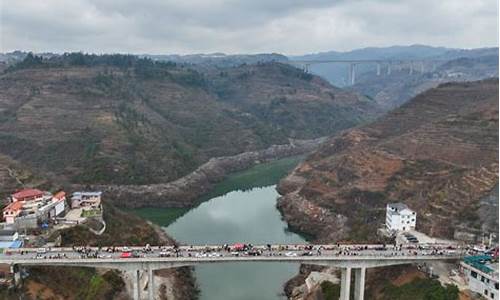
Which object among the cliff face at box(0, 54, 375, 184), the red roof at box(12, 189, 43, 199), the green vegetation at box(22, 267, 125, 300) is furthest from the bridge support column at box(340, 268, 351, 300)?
the cliff face at box(0, 54, 375, 184)

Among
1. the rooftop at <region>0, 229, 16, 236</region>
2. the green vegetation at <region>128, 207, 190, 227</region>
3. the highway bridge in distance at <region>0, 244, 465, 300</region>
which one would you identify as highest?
the rooftop at <region>0, 229, 16, 236</region>

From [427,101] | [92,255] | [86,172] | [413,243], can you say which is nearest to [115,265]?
[92,255]

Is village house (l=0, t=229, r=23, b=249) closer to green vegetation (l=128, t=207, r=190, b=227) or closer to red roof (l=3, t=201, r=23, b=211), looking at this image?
red roof (l=3, t=201, r=23, b=211)

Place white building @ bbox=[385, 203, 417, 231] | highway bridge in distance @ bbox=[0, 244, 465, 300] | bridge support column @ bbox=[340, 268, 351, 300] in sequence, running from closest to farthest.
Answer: highway bridge in distance @ bbox=[0, 244, 465, 300]
bridge support column @ bbox=[340, 268, 351, 300]
white building @ bbox=[385, 203, 417, 231]

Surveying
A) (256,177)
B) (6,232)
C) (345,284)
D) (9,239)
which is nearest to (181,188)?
(256,177)

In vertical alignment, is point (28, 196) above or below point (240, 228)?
above

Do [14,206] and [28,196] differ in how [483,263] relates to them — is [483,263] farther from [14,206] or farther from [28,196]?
[28,196]
